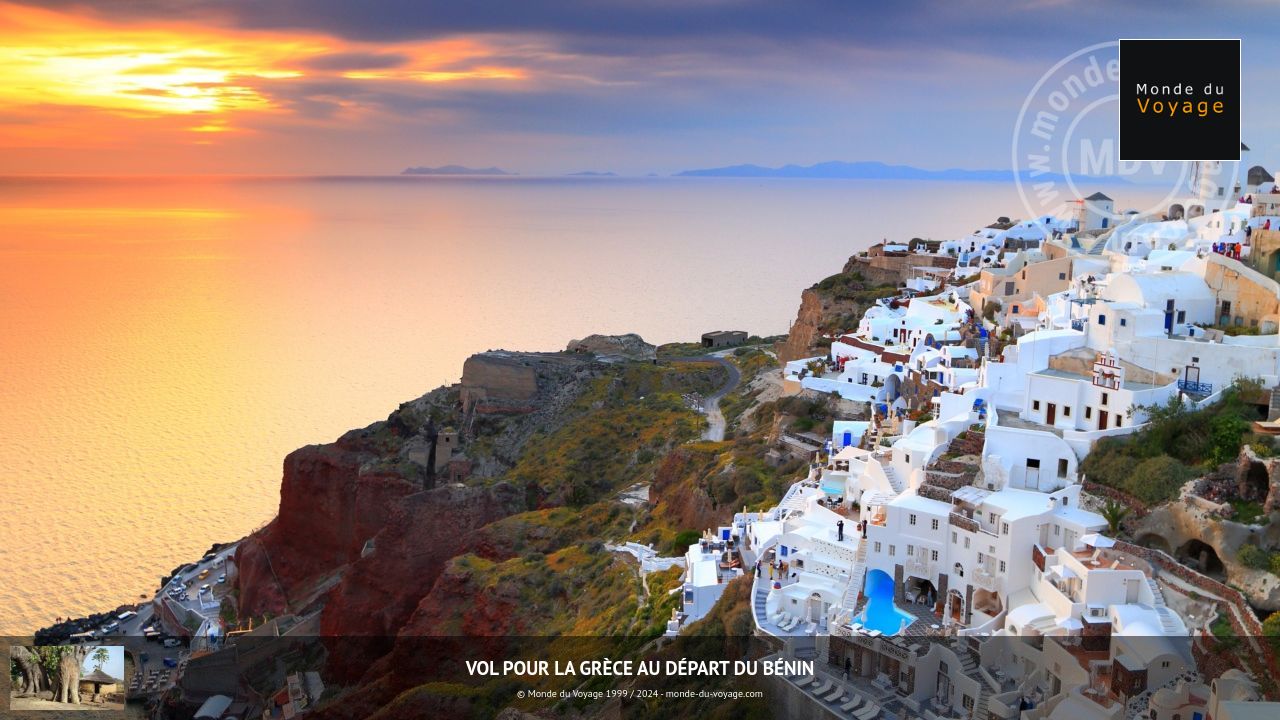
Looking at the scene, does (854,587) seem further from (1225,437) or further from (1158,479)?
(1225,437)

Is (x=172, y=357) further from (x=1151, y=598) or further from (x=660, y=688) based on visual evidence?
(x=1151, y=598)

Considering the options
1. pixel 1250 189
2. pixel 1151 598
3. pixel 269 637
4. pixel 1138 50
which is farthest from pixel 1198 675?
pixel 269 637

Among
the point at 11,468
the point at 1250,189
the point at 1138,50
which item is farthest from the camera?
the point at 11,468

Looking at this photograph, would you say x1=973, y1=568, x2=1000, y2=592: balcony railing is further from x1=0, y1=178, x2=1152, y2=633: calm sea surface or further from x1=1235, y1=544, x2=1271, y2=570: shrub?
x1=0, y1=178, x2=1152, y2=633: calm sea surface

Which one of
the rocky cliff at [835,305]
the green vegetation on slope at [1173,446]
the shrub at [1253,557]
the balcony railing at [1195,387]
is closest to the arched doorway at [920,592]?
the green vegetation on slope at [1173,446]

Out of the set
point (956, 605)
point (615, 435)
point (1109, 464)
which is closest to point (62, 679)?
point (615, 435)

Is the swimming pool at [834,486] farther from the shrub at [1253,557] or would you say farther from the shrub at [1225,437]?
the shrub at [1253,557]
